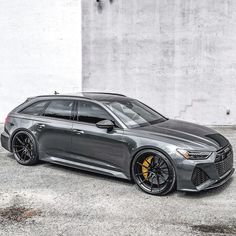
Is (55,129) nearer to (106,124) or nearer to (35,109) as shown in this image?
(35,109)

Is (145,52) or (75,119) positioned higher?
(145,52)

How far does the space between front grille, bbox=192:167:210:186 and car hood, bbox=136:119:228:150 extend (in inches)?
16.1

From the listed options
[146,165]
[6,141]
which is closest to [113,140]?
[146,165]

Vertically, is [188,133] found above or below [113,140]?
above

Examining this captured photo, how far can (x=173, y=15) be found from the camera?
11391 mm

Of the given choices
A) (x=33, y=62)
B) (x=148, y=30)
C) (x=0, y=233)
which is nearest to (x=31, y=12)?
(x=33, y=62)

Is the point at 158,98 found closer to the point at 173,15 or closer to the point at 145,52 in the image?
the point at 145,52

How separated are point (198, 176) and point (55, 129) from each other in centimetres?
279

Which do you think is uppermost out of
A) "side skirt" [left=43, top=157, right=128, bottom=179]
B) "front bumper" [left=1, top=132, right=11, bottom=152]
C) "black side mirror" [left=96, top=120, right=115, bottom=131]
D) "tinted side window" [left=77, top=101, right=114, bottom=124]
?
"tinted side window" [left=77, top=101, right=114, bottom=124]

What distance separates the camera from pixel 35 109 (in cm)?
707

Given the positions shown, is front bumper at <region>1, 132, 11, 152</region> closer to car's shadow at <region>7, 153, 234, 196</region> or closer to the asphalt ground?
car's shadow at <region>7, 153, 234, 196</region>

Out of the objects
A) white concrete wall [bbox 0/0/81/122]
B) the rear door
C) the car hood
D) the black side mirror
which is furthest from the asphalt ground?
white concrete wall [bbox 0/0/81/122]

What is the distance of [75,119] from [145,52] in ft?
19.6

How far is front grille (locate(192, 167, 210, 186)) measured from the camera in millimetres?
5086
